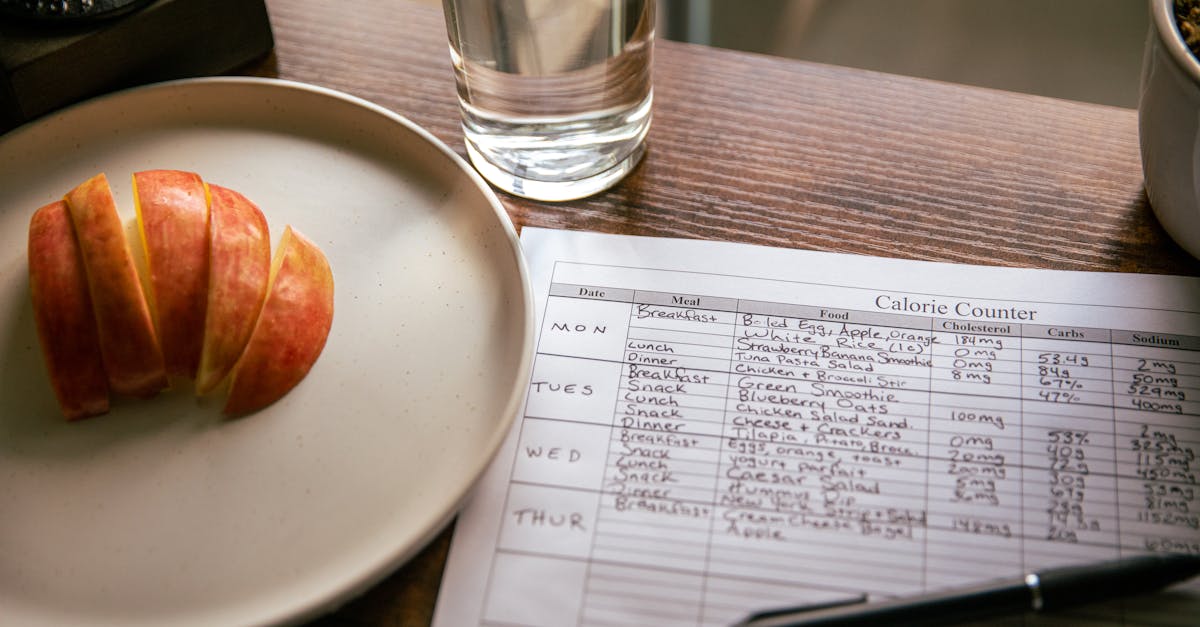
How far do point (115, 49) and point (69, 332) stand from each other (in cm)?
22

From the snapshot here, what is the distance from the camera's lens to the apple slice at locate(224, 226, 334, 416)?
46 cm

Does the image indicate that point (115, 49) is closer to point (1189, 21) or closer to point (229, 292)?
point (229, 292)

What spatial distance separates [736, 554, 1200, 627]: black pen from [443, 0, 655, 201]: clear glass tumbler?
0.29 m

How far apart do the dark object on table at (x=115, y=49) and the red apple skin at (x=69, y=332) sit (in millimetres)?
153

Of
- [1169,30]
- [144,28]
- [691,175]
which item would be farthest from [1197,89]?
[144,28]

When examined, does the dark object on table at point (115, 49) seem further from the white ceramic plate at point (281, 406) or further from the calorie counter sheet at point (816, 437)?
the calorie counter sheet at point (816, 437)

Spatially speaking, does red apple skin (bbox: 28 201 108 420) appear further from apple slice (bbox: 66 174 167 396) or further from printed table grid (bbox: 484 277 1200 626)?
printed table grid (bbox: 484 277 1200 626)

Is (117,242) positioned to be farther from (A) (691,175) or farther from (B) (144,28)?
(A) (691,175)

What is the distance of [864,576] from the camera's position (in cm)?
42

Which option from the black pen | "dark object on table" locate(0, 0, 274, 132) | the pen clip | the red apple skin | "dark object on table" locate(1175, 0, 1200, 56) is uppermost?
"dark object on table" locate(1175, 0, 1200, 56)

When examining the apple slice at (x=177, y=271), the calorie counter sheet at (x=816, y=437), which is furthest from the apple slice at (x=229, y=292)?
the calorie counter sheet at (x=816, y=437)

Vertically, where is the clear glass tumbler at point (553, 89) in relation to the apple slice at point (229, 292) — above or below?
above

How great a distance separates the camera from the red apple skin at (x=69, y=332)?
1.48 ft

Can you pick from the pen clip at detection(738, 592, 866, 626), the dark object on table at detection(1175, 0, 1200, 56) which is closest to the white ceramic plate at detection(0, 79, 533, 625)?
the pen clip at detection(738, 592, 866, 626)
